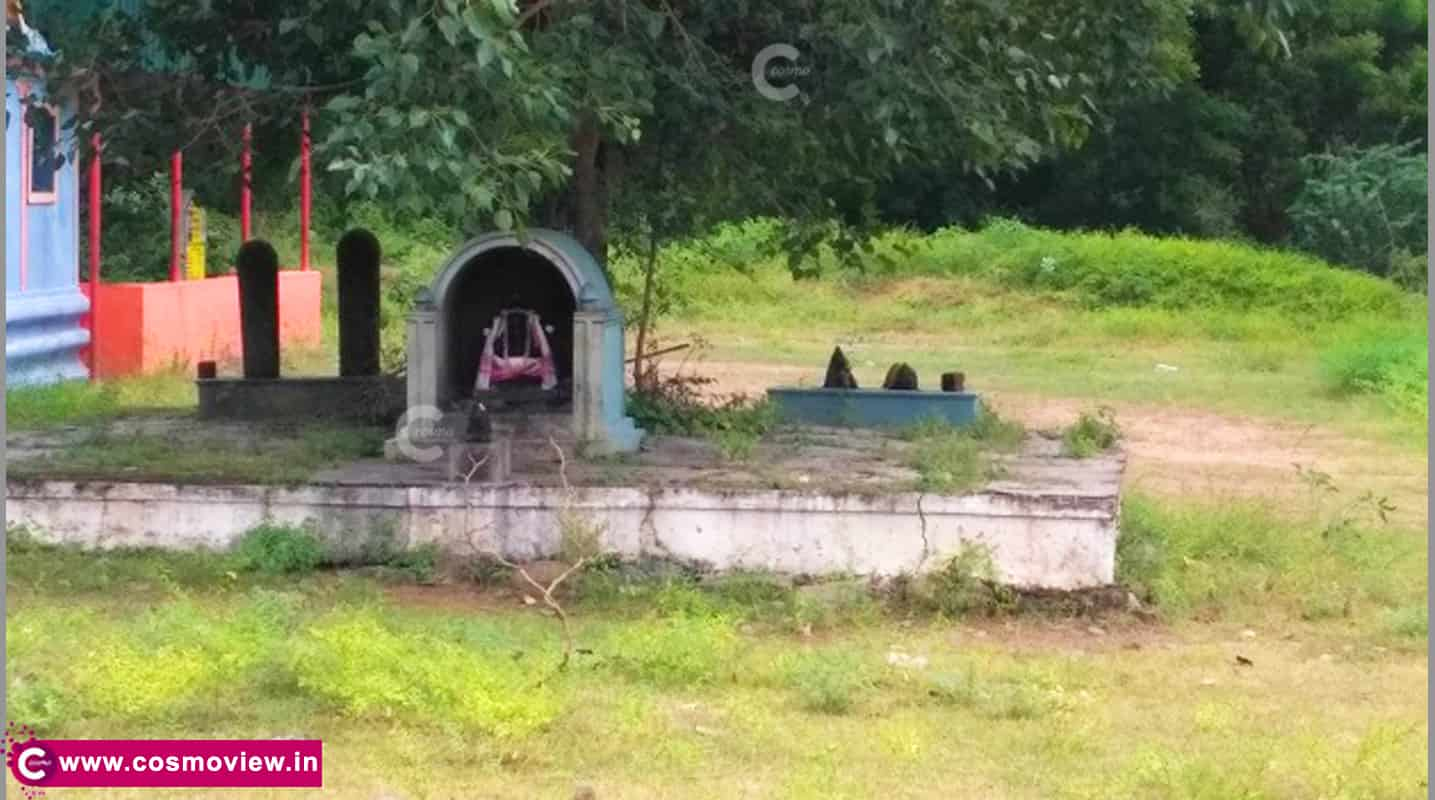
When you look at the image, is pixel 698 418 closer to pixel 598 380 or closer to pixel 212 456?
pixel 598 380

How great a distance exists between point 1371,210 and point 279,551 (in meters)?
25.2

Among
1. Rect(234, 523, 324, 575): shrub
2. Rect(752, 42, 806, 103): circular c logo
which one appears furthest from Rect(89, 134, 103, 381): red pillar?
Rect(234, 523, 324, 575): shrub

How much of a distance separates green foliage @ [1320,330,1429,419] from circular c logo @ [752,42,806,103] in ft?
26.8

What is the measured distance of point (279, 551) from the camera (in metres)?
8.64

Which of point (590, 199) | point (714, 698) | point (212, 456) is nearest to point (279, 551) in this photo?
point (212, 456)

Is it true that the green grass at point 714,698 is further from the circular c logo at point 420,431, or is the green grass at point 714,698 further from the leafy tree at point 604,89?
the leafy tree at point 604,89

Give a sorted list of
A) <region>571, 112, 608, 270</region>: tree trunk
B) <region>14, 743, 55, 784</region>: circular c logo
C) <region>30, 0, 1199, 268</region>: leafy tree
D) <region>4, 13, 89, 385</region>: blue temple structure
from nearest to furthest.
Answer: <region>14, 743, 55, 784</region>: circular c logo → <region>30, 0, 1199, 268</region>: leafy tree → <region>571, 112, 608, 270</region>: tree trunk → <region>4, 13, 89, 385</region>: blue temple structure

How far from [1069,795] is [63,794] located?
2.57 m

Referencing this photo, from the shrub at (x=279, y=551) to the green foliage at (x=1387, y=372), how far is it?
34.2 feet

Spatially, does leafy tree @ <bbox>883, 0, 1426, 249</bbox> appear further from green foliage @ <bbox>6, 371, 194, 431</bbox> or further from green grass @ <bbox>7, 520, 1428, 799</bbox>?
green grass @ <bbox>7, 520, 1428, 799</bbox>

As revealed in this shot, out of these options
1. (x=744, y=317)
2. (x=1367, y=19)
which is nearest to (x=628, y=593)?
(x=744, y=317)

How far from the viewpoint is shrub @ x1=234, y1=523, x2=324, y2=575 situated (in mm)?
8609

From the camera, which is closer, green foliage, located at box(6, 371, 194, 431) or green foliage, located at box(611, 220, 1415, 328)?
green foliage, located at box(6, 371, 194, 431)

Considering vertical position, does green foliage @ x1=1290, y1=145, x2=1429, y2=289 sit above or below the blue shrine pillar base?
above
